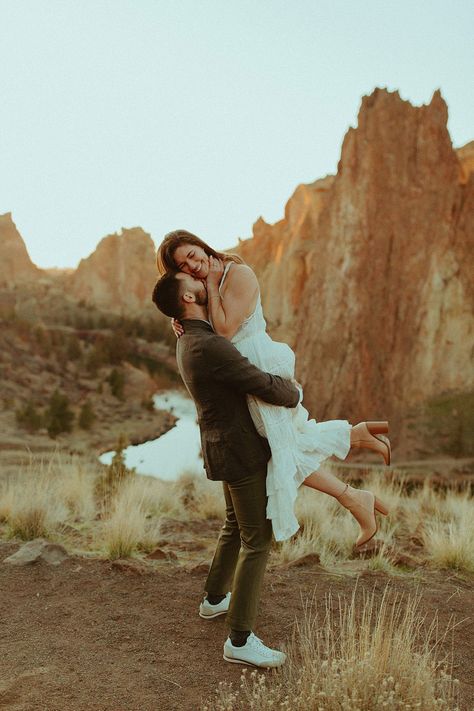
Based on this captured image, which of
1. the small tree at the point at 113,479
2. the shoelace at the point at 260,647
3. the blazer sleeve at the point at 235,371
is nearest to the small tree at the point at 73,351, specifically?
the small tree at the point at 113,479

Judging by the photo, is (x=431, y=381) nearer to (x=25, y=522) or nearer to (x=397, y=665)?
(x=25, y=522)

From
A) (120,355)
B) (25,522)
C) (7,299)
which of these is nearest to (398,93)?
(120,355)

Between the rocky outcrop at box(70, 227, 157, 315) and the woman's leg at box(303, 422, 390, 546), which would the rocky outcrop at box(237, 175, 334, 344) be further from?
the woman's leg at box(303, 422, 390, 546)

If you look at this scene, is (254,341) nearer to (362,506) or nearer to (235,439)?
(235,439)

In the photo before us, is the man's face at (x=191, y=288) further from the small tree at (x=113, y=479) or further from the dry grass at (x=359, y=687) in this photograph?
the small tree at (x=113, y=479)

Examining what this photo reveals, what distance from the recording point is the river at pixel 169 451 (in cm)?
1675

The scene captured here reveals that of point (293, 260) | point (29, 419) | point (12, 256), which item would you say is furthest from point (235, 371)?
point (12, 256)

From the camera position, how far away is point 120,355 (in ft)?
117

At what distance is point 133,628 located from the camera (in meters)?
3.40

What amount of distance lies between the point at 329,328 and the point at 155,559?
17.9 meters

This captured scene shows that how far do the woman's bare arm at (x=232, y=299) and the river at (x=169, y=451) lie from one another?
10254 millimetres

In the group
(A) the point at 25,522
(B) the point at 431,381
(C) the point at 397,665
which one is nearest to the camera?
(C) the point at 397,665

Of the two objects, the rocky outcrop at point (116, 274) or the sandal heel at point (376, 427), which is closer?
the sandal heel at point (376, 427)

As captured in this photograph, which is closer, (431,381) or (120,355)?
(431,381)
